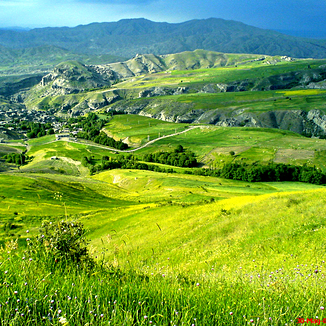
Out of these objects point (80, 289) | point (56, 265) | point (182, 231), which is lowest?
point (182, 231)

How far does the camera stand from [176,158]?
157625 mm

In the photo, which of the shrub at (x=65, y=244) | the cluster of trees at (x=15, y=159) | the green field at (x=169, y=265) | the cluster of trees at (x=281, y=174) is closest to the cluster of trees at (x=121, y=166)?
the cluster of trees at (x=281, y=174)

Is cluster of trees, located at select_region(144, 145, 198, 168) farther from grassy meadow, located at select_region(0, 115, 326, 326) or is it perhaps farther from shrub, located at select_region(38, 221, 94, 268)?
shrub, located at select_region(38, 221, 94, 268)

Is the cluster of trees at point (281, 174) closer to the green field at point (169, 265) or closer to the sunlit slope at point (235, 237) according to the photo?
the green field at point (169, 265)

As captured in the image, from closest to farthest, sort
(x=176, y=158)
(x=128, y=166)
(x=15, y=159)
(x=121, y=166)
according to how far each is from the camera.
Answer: (x=128, y=166) → (x=121, y=166) → (x=176, y=158) → (x=15, y=159)

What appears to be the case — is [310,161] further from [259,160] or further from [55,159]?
[55,159]

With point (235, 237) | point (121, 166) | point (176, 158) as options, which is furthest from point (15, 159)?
point (235, 237)

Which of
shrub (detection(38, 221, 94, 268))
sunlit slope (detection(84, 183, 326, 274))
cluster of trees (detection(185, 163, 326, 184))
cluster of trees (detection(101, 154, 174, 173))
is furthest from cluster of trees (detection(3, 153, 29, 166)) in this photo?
shrub (detection(38, 221, 94, 268))

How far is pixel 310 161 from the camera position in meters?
134

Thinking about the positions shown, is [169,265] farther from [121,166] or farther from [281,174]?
[121,166]

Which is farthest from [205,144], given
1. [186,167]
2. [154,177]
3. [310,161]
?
[154,177]

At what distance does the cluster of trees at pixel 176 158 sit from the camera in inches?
5989

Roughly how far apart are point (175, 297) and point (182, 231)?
22319mm

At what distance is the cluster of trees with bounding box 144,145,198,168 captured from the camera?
15212 centimetres
